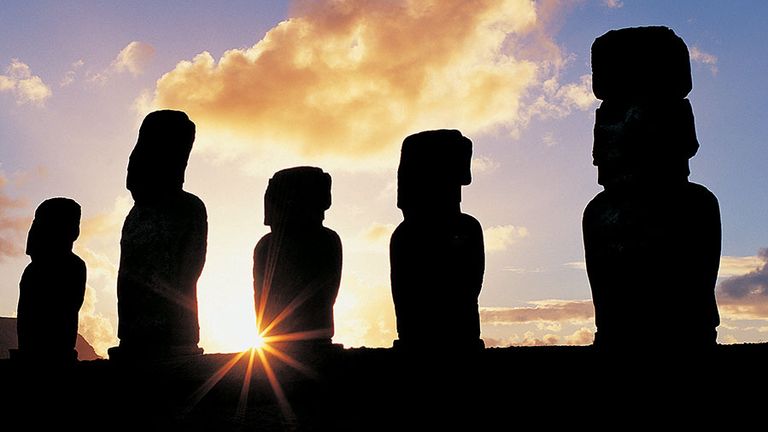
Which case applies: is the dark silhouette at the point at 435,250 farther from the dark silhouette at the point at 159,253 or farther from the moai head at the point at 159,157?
the moai head at the point at 159,157

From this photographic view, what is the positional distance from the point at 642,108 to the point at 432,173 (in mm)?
1956

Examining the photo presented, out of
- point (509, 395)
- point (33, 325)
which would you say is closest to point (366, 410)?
point (509, 395)

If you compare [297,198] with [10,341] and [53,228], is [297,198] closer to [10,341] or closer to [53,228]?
[53,228]

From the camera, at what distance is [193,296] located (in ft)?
26.7

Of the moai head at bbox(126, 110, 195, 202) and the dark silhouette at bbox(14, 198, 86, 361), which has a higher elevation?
the moai head at bbox(126, 110, 195, 202)

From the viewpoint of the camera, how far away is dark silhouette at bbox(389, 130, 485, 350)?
6664 millimetres

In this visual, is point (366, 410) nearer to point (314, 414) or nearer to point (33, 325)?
point (314, 414)

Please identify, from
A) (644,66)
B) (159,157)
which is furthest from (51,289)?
(644,66)

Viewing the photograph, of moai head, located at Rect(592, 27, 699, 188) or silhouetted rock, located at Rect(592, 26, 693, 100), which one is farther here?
silhouetted rock, located at Rect(592, 26, 693, 100)

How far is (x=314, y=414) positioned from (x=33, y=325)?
4790 mm

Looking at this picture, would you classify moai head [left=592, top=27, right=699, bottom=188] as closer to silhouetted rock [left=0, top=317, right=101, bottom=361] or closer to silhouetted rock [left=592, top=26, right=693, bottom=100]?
silhouetted rock [left=592, top=26, right=693, bottom=100]

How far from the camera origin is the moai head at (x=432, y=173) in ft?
22.9

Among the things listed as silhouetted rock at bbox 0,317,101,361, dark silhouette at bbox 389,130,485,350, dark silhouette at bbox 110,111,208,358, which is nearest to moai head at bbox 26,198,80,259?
dark silhouette at bbox 110,111,208,358

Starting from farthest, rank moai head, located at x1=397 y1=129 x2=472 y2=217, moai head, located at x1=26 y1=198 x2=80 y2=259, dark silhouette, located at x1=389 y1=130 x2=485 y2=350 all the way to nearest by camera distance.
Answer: moai head, located at x1=26 y1=198 x2=80 y2=259 < moai head, located at x1=397 y1=129 x2=472 y2=217 < dark silhouette, located at x1=389 y1=130 x2=485 y2=350
